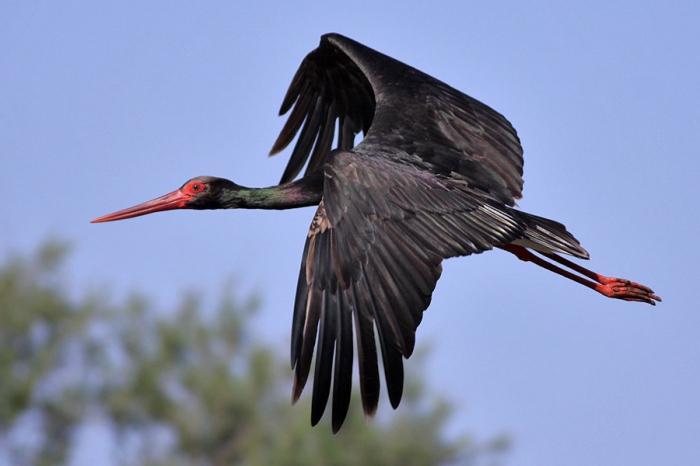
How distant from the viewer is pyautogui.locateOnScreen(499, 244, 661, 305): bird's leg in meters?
10.8

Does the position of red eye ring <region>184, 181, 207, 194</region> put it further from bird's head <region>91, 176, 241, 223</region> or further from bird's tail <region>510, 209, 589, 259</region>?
bird's tail <region>510, 209, 589, 259</region>

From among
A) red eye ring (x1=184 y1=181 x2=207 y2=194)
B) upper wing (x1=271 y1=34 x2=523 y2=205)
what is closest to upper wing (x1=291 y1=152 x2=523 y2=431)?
upper wing (x1=271 y1=34 x2=523 y2=205)

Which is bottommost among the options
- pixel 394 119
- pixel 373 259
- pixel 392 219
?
pixel 373 259

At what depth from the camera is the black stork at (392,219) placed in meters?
8.02

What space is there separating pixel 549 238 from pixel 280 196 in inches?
73.9

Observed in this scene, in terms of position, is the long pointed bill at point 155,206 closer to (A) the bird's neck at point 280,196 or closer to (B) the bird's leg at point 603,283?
(A) the bird's neck at point 280,196

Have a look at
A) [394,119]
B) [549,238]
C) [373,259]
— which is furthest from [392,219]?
[394,119]

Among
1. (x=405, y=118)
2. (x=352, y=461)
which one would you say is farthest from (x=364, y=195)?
(x=352, y=461)

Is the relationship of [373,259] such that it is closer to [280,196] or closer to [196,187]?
[280,196]

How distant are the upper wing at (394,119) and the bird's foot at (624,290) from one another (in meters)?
1.24

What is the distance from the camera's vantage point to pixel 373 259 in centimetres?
831

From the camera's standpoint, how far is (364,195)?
8.58 m

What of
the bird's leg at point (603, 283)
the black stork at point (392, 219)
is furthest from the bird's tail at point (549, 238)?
the bird's leg at point (603, 283)

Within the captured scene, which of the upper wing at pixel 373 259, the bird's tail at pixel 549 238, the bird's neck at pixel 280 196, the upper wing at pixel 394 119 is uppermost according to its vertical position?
the upper wing at pixel 394 119
